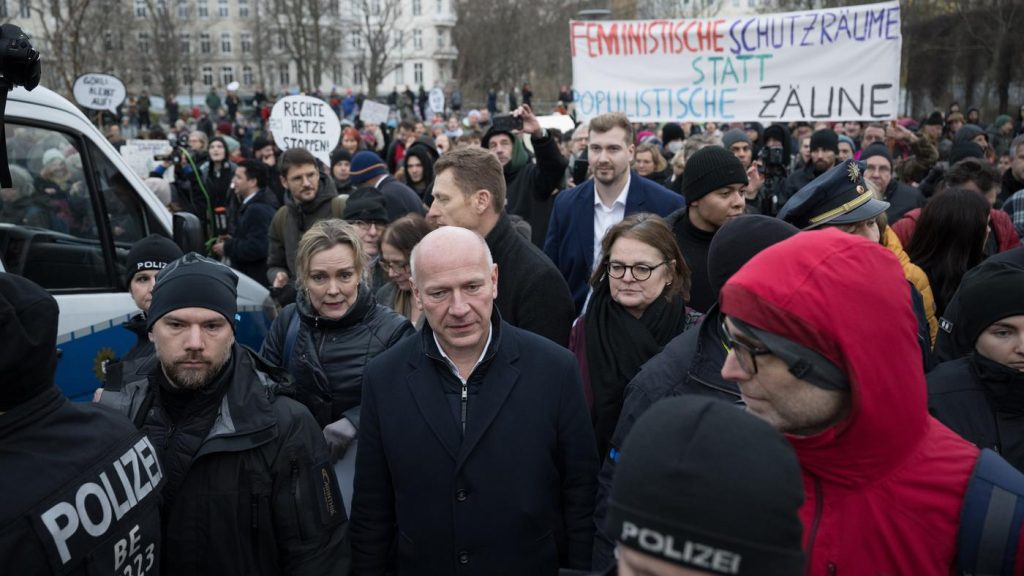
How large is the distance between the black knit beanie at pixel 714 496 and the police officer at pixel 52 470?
→ 4.60 ft

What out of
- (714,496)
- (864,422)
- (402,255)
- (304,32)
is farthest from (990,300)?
(304,32)

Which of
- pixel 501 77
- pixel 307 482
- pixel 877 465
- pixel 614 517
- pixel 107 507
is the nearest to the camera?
pixel 614 517

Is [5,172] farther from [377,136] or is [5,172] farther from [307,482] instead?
[377,136]

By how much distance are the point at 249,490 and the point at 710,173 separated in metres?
2.57

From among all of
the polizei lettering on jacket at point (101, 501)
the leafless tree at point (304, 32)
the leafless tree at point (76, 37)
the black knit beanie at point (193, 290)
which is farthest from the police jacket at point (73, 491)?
the leafless tree at point (304, 32)

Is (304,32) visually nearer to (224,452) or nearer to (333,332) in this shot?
(333,332)

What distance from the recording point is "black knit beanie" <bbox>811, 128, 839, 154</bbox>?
27.2 feet

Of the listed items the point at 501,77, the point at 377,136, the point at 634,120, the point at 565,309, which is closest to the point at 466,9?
the point at 501,77

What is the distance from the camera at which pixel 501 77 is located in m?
57.0

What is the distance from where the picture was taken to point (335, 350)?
11.7 ft

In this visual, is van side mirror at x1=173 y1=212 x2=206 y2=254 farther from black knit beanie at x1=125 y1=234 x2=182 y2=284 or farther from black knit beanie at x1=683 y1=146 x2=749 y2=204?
black knit beanie at x1=683 y1=146 x2=749 y2=204

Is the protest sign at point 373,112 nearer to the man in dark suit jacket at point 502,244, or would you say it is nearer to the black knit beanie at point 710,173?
the man in dark suit jacket at point 502,244

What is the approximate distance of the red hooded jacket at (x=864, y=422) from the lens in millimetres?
1664

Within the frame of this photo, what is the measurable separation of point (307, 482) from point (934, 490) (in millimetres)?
1831
